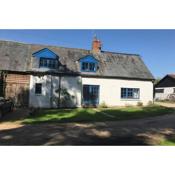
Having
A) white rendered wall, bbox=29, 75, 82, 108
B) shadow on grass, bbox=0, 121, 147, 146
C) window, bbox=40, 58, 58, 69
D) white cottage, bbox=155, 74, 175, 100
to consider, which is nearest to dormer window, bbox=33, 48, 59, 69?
window, bbox=40, 58, 58, 69

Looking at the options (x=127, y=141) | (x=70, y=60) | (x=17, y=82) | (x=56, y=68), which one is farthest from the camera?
(x=70, y=60)

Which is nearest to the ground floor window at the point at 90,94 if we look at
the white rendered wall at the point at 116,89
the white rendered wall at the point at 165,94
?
the white rendered wall at the point at 116,89

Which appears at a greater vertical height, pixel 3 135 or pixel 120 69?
pixel 120 69

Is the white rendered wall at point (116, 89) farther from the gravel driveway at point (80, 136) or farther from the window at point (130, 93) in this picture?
the gravel driveway at point (80, 136)

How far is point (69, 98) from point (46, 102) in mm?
2306

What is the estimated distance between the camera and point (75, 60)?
2795 centimetres

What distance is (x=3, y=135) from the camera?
1109 cm

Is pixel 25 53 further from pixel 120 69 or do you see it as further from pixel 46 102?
pixel 120 69

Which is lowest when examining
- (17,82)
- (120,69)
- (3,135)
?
(3,135)

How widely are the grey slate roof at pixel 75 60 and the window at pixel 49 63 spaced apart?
917mm

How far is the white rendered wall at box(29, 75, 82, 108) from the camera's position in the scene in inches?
981

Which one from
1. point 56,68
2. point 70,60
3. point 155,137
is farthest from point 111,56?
point 155,137

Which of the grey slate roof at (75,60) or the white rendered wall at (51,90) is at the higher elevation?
the grey slate roof at (75,60)

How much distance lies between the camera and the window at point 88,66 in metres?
27.3
